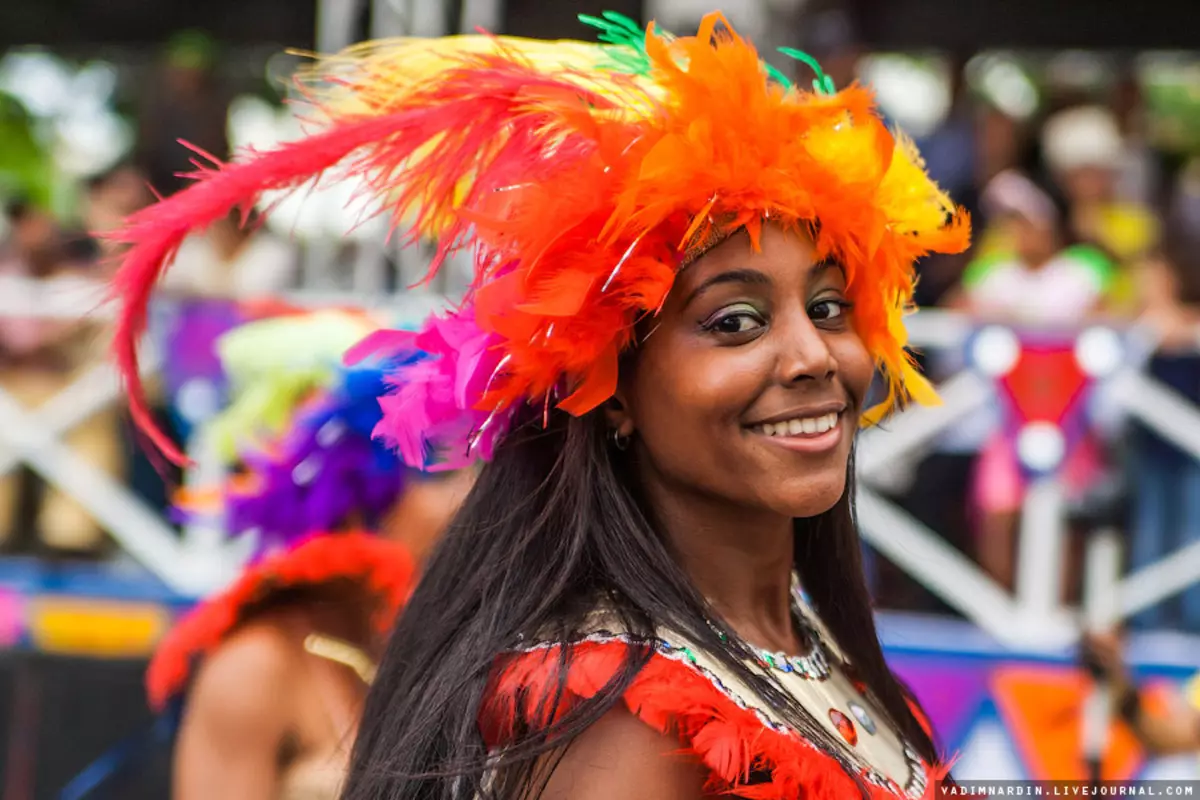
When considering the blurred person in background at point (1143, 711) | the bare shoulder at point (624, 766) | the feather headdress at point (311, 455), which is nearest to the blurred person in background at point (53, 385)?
the feather headdress at point (311, 455)

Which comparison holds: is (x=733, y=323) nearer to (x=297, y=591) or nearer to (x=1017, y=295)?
(x=297, y=591)

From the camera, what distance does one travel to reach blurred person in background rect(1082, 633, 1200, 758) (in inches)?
144

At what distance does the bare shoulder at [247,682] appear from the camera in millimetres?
2672

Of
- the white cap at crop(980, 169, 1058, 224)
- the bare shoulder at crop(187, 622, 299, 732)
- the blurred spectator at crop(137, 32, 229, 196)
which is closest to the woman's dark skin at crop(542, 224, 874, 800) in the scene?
the bare shoulder at crop(187, 622, 299, 732)

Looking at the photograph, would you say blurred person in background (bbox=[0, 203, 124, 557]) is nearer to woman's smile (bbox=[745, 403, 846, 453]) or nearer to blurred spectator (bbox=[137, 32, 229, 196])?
blurred spectator (bbox=[137, 32, 229, 196])

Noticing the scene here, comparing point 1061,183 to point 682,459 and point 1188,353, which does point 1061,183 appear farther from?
point 682,459

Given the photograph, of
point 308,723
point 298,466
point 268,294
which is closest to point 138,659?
point 268,294

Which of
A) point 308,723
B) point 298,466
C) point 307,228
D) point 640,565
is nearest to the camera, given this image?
point 640,565

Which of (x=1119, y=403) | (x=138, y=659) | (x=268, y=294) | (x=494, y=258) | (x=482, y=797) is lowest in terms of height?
(x=138, y=659)

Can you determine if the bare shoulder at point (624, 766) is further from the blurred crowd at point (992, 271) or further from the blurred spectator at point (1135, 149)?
the blurred spectator at point (1135, 149)

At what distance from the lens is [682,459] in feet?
5.64

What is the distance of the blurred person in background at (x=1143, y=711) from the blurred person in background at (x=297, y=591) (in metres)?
1.89

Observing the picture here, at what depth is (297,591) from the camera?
2.95m

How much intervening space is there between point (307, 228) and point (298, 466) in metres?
4.18
